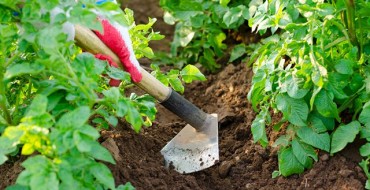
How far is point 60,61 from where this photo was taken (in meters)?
2.12

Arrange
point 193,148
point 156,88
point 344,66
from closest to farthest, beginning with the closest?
1. point 344,66
2. point 156,88
3. point 193,148

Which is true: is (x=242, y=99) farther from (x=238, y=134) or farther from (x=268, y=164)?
(x=268, y=164)

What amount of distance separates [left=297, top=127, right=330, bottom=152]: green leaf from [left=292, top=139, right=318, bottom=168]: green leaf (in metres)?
0.04

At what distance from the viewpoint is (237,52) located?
3.76 metres

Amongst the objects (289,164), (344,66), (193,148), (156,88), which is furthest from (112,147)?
(344,66)

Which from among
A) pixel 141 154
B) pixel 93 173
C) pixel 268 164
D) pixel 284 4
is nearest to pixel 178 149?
pixel 141 154

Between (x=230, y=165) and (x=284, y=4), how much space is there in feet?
2.20

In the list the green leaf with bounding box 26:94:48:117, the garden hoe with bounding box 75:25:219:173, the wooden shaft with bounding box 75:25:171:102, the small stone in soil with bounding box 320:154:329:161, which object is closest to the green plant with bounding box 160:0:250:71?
the garden hoe with bounding box 75:25:219:173

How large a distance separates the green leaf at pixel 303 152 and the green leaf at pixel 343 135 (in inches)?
3.4

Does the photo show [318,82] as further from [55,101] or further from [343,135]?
[55,101]

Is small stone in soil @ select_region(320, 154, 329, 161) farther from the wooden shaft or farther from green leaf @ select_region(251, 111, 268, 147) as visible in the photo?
the wooden shaft

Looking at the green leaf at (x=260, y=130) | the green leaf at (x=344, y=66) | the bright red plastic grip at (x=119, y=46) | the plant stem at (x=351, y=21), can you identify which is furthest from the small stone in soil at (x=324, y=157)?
the bright red plastic grip at (x=119, y=46)

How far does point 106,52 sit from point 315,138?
83cm

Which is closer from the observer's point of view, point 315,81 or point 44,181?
point 44,181
